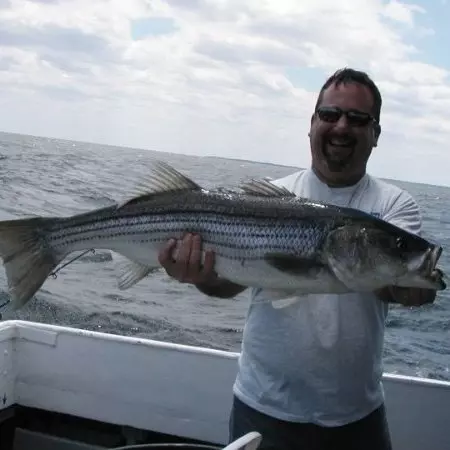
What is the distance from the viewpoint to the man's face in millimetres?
3695

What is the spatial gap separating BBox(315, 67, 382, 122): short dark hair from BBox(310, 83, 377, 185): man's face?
0.10 feet

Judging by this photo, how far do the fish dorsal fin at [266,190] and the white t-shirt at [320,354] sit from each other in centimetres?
51

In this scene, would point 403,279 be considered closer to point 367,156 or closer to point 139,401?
point 367,156

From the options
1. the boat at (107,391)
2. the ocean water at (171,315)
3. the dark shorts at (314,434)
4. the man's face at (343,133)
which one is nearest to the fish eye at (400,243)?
the man's face at (343,133)

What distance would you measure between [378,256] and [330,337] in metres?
0.47

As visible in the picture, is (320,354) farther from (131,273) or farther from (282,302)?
(131,273)

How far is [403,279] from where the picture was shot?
10.9 ft

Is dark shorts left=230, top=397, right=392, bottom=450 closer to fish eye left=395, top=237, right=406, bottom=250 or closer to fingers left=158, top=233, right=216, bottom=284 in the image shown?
fingers left=158, top=233, right=216, bottom=284

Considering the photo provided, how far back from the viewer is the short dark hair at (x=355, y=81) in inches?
149

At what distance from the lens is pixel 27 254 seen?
386cm

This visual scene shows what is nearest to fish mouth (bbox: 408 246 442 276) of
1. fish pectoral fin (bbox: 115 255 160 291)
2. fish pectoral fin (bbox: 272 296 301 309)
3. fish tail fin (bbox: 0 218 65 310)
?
fish pectoral fin (bbox: 272 296 301 309)

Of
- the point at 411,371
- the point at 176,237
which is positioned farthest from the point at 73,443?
the point at 411,371

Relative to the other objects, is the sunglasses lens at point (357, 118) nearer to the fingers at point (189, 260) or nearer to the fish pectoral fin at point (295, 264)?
the fish pectoral fin at point (295, 264)

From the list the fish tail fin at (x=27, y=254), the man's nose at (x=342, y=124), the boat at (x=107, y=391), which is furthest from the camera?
→ the boat at (x=107, y=391)
